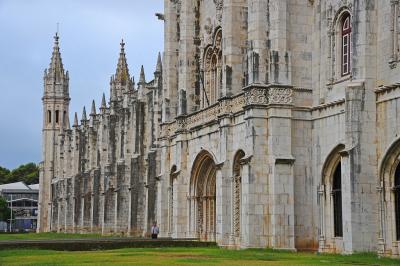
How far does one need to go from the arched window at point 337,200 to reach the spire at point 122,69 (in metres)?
52.1

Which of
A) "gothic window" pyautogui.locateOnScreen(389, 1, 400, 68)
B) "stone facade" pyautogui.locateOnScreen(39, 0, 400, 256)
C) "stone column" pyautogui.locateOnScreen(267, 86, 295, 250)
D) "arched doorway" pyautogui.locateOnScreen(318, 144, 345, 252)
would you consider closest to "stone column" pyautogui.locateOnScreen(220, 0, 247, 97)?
"stone facade" pyautogui.locateOnScreen(39, 0, 400, 256)

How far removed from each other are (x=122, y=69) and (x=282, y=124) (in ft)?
177

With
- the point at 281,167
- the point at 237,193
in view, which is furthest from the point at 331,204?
the point at 237,193

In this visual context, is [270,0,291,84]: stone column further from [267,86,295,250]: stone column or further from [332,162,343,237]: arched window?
[332,162,343,237]: arched window

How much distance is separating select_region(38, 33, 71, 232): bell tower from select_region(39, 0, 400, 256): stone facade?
57389 mm

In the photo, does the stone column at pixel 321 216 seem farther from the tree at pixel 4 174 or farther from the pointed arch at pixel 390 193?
the tree at pixel 4 174

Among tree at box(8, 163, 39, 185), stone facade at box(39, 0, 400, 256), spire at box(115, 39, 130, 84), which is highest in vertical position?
spire at box(115, 39, 130, 84)

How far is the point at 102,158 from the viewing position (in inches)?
2859

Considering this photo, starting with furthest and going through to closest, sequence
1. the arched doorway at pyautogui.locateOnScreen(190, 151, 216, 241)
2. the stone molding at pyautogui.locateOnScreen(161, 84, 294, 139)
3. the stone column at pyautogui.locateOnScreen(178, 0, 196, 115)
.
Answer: the stone column at pyautogui.locateOnScreen(178, 0, 196, 115) → the arched doorway at pyautogui.locateOnScreen(190, 151, 216, 241) → the stone molding at pyautogui.locateOnScreen(161, 84, 294, 139)

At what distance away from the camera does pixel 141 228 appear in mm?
58656

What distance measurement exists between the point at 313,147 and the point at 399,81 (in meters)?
6.20

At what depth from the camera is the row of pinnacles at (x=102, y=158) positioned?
5975 cm

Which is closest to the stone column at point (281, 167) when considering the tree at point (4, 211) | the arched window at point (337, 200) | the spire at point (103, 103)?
the arched window at point (337, 200)

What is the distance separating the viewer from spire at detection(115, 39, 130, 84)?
82.8m
